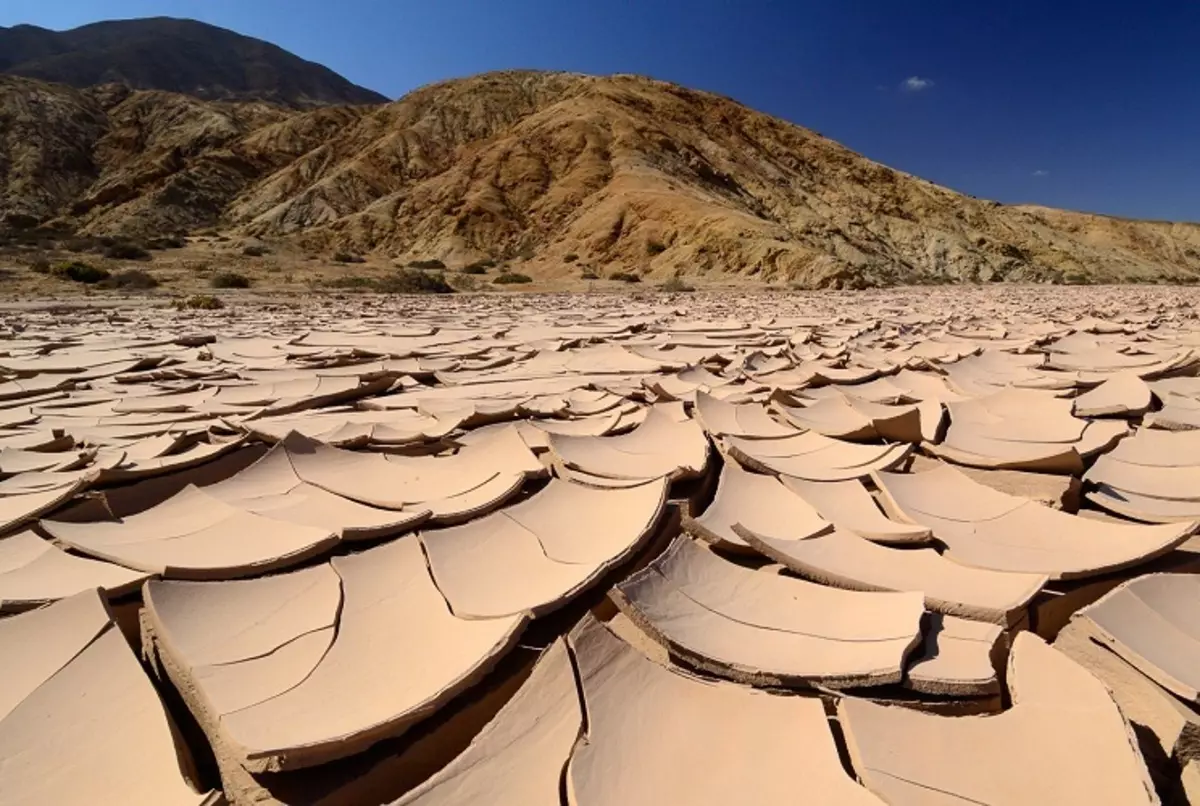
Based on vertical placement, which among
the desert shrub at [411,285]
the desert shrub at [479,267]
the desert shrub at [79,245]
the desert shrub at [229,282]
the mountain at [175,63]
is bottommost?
the desert shrub at [79,245]

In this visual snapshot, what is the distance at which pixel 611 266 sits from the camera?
16.5 m

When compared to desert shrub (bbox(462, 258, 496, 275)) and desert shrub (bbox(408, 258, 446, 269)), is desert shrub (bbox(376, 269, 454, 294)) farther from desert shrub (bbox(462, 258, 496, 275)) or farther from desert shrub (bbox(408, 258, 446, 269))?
desert shrub (bbox(408, 258, 446, 269))

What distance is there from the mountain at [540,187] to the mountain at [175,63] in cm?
2163

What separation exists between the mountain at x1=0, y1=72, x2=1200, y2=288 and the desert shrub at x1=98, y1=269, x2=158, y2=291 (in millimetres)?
7986

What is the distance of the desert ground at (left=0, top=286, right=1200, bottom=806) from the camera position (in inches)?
25.1

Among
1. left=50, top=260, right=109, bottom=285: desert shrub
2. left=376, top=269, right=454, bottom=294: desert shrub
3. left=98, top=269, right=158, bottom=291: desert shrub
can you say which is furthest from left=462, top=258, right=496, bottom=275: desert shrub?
left=50, top=260, right=109, bottom=285: desert shrub

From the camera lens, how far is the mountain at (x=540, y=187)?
17.3 meters

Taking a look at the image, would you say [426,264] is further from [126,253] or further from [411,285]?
[411,285]

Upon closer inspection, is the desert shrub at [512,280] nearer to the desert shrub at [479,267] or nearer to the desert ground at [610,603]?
the desert shrub at [479,267]

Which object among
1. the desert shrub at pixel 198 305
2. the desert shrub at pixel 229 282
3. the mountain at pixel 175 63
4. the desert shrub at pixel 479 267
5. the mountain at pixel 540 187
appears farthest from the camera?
the mountain at pixel 175 63

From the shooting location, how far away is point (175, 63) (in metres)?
53.7

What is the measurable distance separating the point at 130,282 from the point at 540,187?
43.3 ft

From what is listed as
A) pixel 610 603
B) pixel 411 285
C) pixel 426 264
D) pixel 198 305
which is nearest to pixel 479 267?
pixel 426 264

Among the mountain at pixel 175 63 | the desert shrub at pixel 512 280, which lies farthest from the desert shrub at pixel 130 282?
the mountain at pixel 175 63
